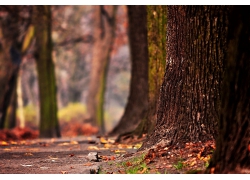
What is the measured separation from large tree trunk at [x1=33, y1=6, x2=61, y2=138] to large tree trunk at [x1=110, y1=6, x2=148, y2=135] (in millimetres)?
5370

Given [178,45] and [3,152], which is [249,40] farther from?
[3,152]

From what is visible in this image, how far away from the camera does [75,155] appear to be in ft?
37.6

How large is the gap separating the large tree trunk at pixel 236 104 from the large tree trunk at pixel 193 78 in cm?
207

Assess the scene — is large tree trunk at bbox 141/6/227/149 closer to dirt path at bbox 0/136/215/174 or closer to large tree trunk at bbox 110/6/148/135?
dirt path at bbox 0/136/215/174

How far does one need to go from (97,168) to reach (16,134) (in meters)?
13.7

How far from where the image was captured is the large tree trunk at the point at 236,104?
722 cm

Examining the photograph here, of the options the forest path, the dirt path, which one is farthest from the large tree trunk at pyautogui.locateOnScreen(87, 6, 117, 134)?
the dirt path

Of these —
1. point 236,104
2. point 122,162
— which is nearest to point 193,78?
point 122,162

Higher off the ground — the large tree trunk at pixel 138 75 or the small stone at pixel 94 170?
the large tree trunk at pixel 138 75

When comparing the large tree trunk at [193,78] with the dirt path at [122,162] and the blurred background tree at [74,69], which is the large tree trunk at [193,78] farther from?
the blurred background tree at [74,69]

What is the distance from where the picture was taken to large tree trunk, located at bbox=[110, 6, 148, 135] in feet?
54.1

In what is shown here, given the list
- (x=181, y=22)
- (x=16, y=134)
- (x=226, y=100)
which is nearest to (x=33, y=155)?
(x=181, y=22)

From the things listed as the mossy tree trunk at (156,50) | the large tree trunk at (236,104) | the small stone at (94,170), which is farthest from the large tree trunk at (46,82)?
the large tree trunk at (236,104)
